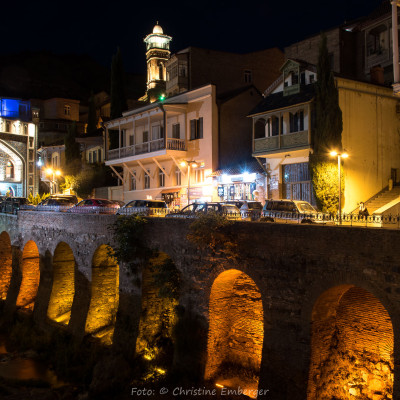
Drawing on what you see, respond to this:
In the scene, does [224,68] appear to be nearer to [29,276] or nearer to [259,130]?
[259,130]

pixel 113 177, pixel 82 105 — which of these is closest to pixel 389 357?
pixel 113 177

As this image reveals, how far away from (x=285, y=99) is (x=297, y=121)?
6.22 feet

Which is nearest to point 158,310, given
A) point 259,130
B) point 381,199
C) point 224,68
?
point 381,199

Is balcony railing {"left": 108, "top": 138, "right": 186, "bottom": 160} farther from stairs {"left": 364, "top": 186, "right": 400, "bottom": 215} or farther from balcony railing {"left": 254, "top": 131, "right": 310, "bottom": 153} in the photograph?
stairs {"left": 364, "top": 186, "right": 400, "bottom": 215}

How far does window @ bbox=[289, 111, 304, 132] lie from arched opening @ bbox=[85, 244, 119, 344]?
12831 mm

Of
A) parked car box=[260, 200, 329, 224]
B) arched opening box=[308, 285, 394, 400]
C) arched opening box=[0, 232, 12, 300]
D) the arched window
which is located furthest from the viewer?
arched opening box=[0, 232, 12, 300]

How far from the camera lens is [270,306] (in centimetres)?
1172

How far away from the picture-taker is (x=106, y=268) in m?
20.3

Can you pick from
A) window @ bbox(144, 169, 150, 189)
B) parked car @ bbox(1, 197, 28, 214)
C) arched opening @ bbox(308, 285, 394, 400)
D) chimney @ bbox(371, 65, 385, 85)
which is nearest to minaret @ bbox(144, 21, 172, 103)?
window @ bbox(144, 169, 150, 189)

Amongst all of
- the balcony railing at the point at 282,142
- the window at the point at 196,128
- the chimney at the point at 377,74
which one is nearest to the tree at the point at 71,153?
the window at the point at 196,128

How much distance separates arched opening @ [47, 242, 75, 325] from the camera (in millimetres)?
22641

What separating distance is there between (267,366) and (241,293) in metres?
3.13

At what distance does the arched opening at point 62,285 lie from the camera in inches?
891

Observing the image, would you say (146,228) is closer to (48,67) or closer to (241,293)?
(241,293)
